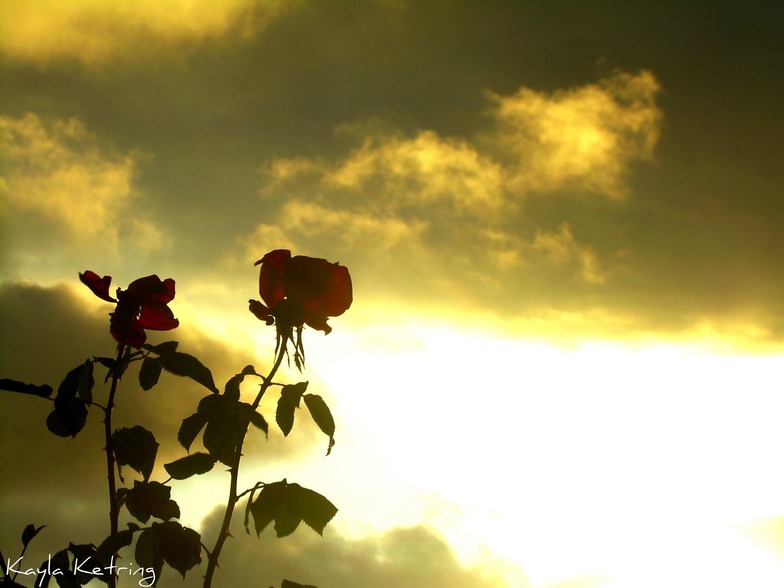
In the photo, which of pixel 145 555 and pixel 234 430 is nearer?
pixel 234 430

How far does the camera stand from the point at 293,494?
3.45 meters

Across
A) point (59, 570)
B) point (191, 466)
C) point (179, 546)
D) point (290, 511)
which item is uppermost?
point (191, 466)

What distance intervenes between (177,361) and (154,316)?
323 millimetres

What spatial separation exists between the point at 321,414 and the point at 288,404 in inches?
6.1

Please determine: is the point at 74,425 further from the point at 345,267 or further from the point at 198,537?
the point at 345,267

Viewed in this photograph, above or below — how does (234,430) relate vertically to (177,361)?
below

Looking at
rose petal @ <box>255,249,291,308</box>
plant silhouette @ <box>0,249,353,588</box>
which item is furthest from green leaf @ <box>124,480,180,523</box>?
rose petal @ <box>255,249,291,308</box>

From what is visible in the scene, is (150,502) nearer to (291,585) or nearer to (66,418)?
(66,418)

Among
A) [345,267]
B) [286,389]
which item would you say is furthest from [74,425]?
[345,267]

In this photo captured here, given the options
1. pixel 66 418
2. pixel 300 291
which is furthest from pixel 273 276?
pixel 66 418

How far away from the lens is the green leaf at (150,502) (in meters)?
3.81

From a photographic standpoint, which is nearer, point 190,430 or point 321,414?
point 321,414

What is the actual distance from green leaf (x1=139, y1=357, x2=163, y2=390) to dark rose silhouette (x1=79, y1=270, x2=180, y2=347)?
120mm

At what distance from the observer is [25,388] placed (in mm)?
3729
